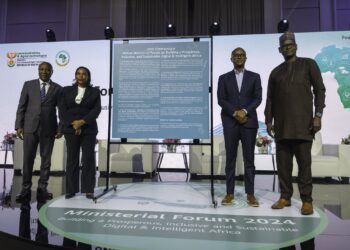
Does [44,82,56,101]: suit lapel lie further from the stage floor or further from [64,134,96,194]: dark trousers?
the stage floor

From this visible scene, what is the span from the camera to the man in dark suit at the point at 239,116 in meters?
2.88

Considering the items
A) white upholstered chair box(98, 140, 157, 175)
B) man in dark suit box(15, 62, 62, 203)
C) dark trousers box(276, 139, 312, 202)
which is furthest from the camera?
white upholstered chair box(98, 140, 157, 175)

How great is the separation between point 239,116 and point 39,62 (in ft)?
21.2

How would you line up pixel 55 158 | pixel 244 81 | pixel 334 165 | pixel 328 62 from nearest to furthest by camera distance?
pixel 244 81 < pixel 334 165 < pixel 55 158 < pixel 328 62

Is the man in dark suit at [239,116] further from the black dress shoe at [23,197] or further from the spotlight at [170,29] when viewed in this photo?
the spotlight at [170,29]

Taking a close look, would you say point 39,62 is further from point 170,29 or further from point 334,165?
point 334,165

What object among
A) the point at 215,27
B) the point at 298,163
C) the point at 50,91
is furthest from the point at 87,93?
the point at 215,27

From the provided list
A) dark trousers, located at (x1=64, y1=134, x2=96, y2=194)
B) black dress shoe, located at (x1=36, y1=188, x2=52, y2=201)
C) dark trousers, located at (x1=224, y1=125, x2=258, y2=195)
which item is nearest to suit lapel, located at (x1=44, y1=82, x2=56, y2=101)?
dark trousers, located at (x1=64, y1=134, x2=96, y2=194)

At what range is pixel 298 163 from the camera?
8.68 ft

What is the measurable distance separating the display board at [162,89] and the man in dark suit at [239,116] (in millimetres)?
312

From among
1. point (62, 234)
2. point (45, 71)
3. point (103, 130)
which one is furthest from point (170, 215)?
point (103, 130)

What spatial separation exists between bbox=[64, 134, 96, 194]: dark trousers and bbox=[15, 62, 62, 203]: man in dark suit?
31 centimetres

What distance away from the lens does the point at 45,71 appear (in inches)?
132

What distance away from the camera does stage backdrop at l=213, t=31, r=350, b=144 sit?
6.78 metres
